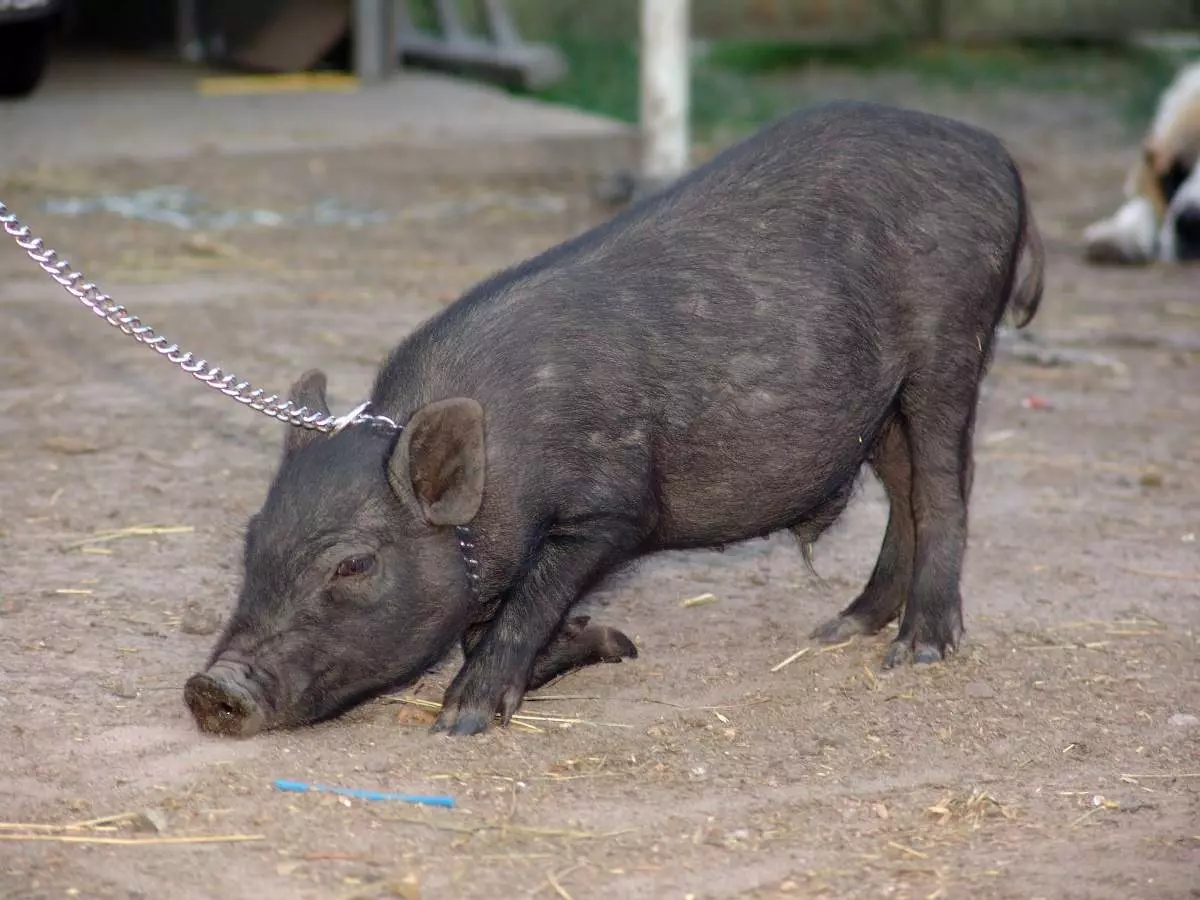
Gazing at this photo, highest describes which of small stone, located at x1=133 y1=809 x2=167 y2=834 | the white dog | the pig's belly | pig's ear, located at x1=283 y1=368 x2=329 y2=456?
pig's ear, located at x1=283 y1=368 x2=329 y2=456

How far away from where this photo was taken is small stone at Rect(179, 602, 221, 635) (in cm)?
427

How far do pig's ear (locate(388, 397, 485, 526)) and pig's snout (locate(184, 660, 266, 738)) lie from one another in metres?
0.47

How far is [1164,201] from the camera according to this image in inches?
369

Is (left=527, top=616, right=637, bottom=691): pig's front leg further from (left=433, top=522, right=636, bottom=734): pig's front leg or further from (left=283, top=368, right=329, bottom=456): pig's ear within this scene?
(left=283, top=368, right=329, bottom=456): pig's ear

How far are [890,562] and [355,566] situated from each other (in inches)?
58.5

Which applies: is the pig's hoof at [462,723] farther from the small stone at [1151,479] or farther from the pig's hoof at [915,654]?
the small stone at [1151,479]

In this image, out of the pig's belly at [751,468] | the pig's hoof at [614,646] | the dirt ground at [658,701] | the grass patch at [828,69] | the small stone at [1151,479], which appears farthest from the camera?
the grass patch at [828,69]

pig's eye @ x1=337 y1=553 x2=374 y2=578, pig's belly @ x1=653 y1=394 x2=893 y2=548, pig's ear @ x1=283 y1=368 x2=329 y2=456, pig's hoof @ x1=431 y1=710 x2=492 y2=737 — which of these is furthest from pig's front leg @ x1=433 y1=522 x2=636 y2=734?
pig's ear @ x1=283 y1=368 x2=329 y2=456

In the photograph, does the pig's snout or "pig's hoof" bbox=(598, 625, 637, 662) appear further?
"pig's hoof" bbox=(598, 625, 637, 662)

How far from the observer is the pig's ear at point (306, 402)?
12.5ft

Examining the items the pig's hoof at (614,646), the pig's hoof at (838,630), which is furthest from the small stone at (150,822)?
the pig's hoof at (838,630)

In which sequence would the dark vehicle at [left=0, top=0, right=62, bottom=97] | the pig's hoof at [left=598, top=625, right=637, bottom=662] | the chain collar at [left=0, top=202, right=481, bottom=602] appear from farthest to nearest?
the dark vehicle at [left=0, top=0, right=62, bottom=97]
the pig's hoof at [left=598, top=625, right=637, bottom=662]
the chain collar at [left=0, top=202, right=481, bottom=602]

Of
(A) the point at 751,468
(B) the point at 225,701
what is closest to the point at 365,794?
(B) the point at 225,701

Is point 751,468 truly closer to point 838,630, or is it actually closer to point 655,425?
point 655,425
